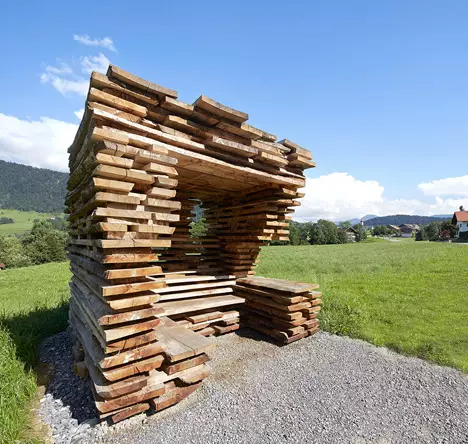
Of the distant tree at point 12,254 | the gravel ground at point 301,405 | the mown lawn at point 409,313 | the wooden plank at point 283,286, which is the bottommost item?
the distant tree at point 12,254

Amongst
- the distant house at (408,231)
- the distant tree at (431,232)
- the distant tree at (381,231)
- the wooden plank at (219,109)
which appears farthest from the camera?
the distant house at (408,231)

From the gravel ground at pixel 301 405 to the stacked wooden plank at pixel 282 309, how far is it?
0.72m

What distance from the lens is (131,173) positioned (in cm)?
384

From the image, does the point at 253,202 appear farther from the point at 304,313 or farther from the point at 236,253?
the point at 304,313

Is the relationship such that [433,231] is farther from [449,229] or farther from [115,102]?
[115,102]

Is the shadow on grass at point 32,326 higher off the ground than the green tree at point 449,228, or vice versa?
the green tree at point 449,228

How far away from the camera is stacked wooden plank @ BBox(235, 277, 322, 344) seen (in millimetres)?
6273

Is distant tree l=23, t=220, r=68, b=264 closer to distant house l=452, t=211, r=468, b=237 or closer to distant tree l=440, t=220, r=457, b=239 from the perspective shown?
distant tree l=440, t=220, r=457, b=239

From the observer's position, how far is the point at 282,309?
20.7ft

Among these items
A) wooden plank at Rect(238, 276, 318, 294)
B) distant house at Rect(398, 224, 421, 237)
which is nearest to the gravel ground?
wooden plank at Rect(238, 276, 318, 294)

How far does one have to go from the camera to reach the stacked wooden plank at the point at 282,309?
6.27 meters

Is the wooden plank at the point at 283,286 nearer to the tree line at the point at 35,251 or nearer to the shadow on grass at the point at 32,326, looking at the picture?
the shadow on grass at the point at 32,326

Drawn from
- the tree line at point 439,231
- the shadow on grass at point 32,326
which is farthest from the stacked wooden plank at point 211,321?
the tree line at point 439,231

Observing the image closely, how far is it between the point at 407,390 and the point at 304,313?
251 centimetres
